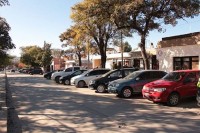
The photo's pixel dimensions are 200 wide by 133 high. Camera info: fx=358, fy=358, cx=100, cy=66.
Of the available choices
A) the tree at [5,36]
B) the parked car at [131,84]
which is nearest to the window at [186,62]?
the parked car at [131,84]

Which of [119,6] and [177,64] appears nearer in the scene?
[119,6]

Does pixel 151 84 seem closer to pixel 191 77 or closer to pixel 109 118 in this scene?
pixel 191 77

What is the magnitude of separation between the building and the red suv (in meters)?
9.93

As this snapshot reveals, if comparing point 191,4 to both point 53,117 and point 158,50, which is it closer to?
point 158,50

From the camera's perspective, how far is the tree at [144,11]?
→ 88.5 feet

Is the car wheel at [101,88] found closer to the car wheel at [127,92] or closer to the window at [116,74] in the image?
the window at [116,74]

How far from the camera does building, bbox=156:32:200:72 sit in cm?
2680

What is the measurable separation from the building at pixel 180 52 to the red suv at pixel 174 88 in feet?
32.6

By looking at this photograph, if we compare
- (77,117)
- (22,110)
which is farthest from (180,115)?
(22,110)

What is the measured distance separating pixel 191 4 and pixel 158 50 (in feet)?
18.6

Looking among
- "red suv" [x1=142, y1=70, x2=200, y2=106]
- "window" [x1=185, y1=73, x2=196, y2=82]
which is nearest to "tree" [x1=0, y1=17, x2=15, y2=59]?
"red suv" [x1=142, y1=70, x2=200, y2=106]

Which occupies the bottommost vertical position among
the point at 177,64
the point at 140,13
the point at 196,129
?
the point at 196,129

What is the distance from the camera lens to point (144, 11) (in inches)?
1104

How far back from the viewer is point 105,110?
48.8ft
